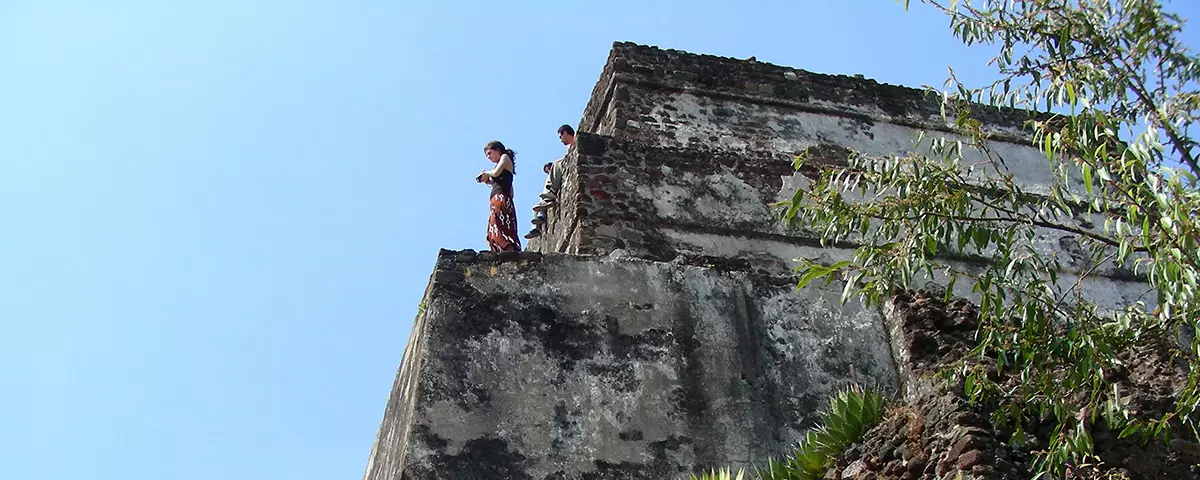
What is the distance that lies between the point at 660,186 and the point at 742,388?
2.49 m

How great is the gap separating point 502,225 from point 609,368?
2.66 m

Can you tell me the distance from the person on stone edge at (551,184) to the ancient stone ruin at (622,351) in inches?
17.4

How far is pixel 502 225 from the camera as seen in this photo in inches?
397

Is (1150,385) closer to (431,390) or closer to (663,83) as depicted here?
(431,390)

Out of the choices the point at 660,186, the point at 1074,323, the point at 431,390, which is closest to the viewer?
the point at 1074,323

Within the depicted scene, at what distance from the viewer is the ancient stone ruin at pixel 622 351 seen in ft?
23.7

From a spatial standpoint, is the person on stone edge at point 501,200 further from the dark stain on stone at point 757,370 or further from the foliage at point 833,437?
the foliage at point 833,437

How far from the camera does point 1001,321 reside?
19.8 ft

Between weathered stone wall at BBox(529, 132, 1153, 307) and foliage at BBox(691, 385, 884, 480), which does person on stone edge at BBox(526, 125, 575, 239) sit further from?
foliage at BBox(691, 385, 884, 480)

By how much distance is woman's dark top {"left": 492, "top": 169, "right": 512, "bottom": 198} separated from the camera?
1027cm

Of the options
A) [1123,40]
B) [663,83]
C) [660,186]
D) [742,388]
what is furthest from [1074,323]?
[663,83]

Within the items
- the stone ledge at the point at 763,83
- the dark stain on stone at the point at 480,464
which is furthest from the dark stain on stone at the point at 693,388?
the stone ledge at the point at 763,83

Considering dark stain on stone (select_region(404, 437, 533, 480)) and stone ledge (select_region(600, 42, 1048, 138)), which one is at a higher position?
stone ledge (select_region(600, 42, 1048, 138))

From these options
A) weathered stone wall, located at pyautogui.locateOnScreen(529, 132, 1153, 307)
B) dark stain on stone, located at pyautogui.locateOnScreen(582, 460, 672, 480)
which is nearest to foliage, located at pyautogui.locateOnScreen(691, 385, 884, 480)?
dark stain on stone, located at pyautogui.locateOnScreen(582, 460, 672, 480)
